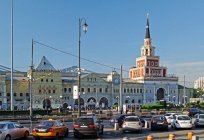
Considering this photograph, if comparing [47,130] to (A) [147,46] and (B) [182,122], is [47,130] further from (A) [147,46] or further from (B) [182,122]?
(A) [147,46]

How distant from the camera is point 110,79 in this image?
152 metres

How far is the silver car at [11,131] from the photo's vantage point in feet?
77.2

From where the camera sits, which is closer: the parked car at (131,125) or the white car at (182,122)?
the parked car at (131,125)

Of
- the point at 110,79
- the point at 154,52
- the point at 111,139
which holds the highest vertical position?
the point at 154,52

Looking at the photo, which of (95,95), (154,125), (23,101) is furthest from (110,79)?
(154,125)

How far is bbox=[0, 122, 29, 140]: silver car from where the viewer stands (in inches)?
926

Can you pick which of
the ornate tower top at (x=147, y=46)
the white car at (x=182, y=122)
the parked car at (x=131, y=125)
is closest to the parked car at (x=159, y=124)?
the white car at (x=182, y=122)

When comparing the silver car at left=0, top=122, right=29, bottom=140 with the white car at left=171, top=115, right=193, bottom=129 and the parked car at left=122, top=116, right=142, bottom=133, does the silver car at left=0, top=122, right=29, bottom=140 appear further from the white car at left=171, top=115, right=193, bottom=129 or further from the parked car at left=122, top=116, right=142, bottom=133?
the white car at left=171, top=115, right=193, bottom=129

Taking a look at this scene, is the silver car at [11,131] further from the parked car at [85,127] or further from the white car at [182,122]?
the white car at [182,122]

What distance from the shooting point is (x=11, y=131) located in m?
24.4

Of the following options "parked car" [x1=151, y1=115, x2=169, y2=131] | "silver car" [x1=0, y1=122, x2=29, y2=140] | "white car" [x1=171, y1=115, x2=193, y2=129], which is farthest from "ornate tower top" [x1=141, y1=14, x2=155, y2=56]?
"silver car" [x1=0, y1=122, x2=29, y2=140]

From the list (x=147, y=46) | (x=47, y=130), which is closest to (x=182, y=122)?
(x=47, y=130)

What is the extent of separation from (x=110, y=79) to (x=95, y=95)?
1020 centimetres

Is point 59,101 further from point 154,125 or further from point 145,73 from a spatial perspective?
point 154,125
